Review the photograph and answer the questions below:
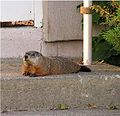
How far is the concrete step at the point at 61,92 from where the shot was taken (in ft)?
16.9

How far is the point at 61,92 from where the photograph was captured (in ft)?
17.1

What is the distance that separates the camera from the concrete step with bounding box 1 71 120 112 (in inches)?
202

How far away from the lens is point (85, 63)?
605cm

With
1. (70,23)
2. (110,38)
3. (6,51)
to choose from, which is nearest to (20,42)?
(6,51)

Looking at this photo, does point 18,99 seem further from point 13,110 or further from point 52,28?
point 52,28

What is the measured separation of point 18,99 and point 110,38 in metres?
1.30

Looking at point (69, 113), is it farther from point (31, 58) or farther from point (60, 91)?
point (31, 58)

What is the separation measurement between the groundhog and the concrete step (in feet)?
0.61

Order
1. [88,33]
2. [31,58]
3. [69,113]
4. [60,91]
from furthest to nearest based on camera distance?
1. [88,33]
2. [31,58]
3. [60,91]
4. [69,113]

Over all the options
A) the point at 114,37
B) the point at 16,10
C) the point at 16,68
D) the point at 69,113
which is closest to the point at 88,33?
the point at 114,37

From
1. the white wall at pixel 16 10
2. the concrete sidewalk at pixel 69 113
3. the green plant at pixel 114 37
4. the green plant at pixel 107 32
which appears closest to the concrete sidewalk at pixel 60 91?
the concrete sidewalk at pixel 69 113

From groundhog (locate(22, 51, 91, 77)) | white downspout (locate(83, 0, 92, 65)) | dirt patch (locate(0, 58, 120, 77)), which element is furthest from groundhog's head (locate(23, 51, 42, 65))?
white downspout (locate(83, 0, 92, 65))

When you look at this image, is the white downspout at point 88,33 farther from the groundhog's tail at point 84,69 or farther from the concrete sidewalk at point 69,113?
the concrete sidewalk at point 69,113

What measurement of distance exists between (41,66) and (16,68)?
19.3 inches
